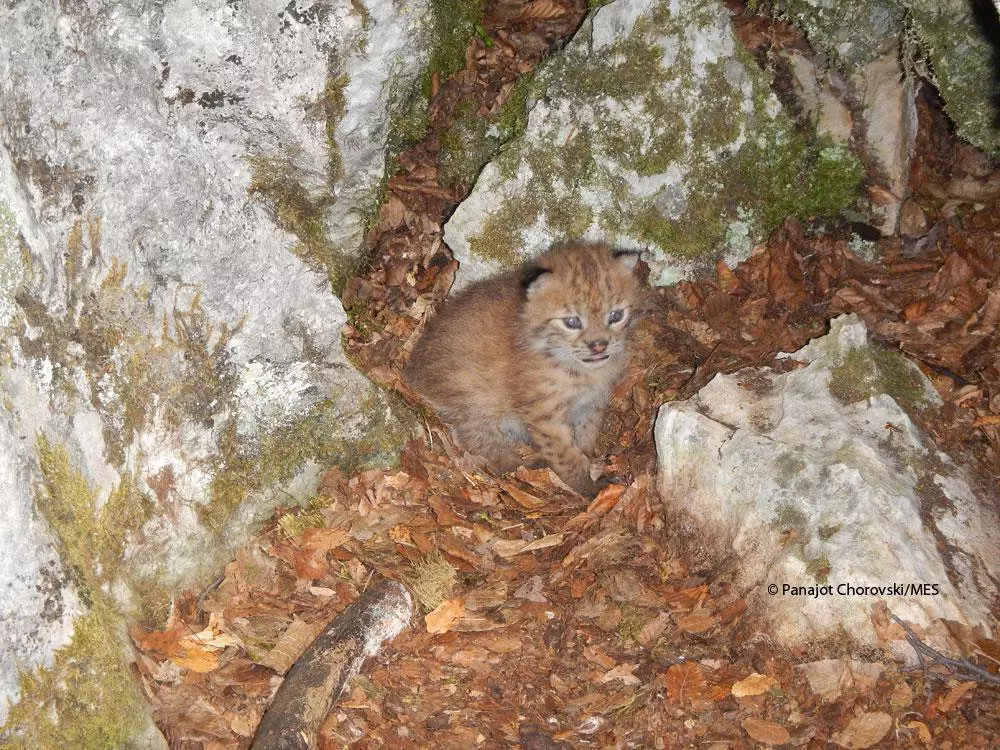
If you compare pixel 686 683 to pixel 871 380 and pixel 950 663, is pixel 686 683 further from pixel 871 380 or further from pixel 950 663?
pixel 871 380

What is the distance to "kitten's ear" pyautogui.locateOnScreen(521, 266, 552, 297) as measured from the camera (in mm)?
5391

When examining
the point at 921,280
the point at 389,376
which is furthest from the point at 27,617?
the point at 921,280

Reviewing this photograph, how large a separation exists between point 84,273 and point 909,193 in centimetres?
588

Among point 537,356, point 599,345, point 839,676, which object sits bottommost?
point 839,676

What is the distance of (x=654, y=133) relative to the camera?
6.10m

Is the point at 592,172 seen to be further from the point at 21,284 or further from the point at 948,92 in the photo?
the point at 21,284

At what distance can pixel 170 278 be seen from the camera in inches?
172

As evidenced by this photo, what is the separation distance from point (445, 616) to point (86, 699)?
6.13 ft

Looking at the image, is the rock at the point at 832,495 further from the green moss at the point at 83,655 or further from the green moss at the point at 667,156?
the green moss at the point at 83,655

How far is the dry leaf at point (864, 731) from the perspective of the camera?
367 centimetres

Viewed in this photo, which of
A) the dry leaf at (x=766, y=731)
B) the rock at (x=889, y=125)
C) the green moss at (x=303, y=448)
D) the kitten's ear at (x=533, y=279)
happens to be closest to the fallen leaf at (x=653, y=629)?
the dry leaf at (x=766, y=731)

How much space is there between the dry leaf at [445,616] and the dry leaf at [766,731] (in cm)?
166

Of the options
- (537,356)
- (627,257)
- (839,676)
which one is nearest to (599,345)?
(537,356)

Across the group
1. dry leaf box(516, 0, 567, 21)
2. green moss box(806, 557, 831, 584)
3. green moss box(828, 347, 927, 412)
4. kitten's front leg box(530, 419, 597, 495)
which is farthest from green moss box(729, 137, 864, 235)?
green moss box(806, 557, 831, 584)
